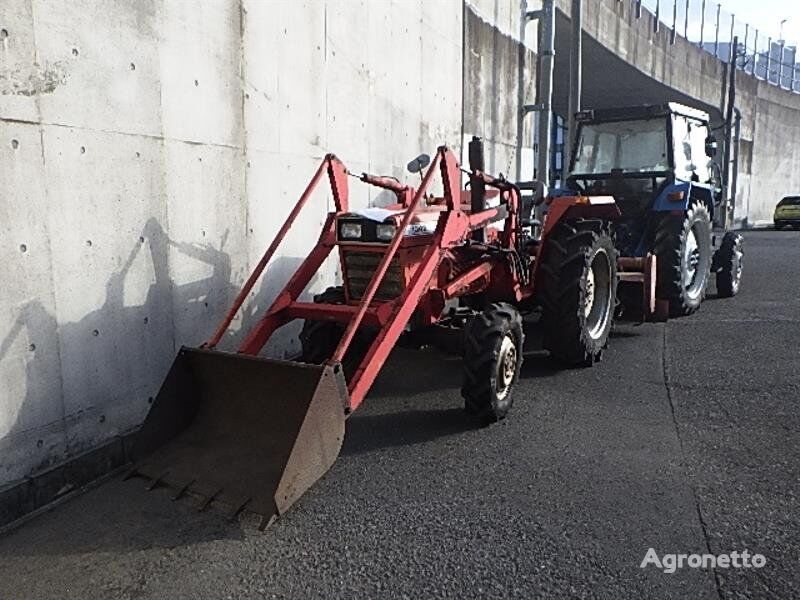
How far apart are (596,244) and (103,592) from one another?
4.24 meters

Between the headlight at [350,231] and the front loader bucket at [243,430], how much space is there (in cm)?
124

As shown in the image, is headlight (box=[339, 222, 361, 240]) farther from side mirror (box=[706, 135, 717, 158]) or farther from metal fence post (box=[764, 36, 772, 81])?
metal fence post (box=[764, 36, 772, 81])

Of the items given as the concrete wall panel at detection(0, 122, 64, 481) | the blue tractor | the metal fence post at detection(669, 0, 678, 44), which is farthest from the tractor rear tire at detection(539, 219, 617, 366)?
the metal fence post at detection(669, 0, 678, 44)

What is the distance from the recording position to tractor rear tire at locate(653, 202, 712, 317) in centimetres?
679

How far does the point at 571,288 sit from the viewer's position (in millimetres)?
4969

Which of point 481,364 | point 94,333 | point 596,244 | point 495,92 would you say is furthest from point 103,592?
point 495,92

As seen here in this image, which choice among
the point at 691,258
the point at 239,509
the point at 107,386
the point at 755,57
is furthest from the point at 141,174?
the point at 755,57

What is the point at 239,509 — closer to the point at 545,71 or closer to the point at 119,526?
the point at 119,526

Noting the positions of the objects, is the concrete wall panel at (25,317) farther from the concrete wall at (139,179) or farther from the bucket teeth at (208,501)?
the bucket teeth at (208,501)

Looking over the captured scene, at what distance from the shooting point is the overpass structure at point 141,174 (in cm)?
304

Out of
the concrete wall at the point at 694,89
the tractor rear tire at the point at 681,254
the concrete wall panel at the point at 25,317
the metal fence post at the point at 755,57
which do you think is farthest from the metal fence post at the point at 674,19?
the concrete wall panel at the point at 25,317

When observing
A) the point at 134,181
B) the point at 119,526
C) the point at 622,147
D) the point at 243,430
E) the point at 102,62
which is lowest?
the point at 119,526

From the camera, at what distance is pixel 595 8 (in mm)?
14445

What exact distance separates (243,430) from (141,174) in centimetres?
162
